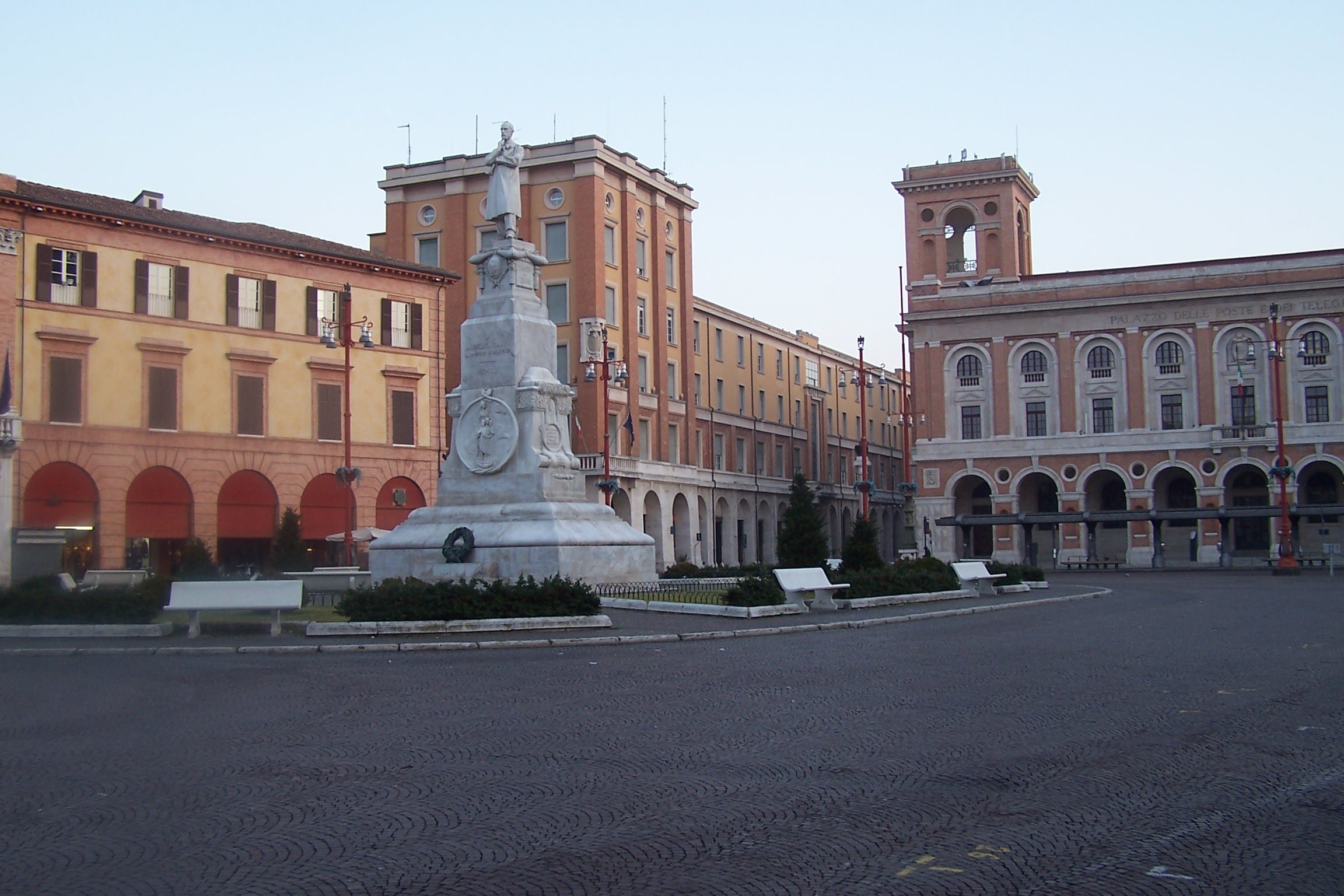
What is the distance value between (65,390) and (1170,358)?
53.6 metres

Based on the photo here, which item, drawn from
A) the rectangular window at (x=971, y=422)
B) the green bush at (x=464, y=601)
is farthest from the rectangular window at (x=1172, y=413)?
the green bush at (x=464, y=601)

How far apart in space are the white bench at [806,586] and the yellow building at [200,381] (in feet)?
64.3

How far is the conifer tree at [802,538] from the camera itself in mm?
34531

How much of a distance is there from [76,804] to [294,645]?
980 centimetres

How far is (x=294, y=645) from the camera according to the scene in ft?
56.9

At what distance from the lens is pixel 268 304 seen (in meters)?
49.2

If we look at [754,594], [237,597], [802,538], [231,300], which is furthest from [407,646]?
[231,300]

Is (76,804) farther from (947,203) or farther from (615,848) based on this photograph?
(947,203)

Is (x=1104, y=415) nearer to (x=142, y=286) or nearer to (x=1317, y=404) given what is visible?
(x=1317, y=404)

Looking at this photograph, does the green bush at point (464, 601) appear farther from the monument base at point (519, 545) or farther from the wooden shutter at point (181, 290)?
the wooden shutter at point (181, 290)

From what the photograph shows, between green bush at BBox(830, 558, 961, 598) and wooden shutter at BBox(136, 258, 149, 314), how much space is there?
93.3 ft

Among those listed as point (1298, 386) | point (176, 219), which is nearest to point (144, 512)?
point (176, 219)

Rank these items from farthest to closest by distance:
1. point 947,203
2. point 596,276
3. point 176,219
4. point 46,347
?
point 947,203 < point 596,276 < point 176,219 < point 46,347

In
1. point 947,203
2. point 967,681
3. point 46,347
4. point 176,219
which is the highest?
point 947,203
